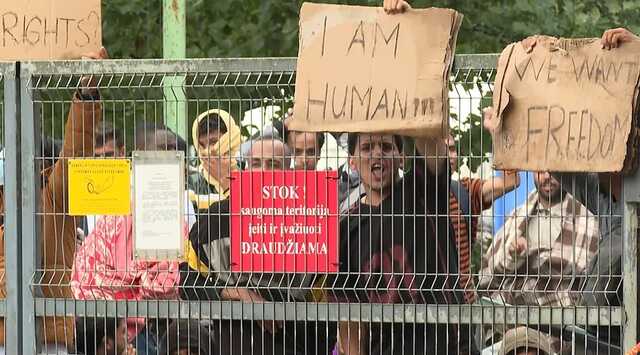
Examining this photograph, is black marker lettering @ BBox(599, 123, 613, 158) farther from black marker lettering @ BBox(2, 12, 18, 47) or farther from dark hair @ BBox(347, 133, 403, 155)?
black marker lettering @ BBox(2, 12, 18, 47)

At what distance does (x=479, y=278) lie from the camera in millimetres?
5684

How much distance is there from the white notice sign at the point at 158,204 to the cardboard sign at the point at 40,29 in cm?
67

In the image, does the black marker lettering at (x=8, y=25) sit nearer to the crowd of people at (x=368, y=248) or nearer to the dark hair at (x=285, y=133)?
the crowd of people at (x=368, y=248)

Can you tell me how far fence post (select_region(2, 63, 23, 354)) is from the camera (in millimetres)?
6004

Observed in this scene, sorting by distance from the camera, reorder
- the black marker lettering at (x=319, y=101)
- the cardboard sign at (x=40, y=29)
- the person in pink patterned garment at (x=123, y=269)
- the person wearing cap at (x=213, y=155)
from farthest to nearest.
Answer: the cardboard sign at (x=40, y=29), the person in pink patterned garment at (x=123, y=269), the person wearing cap at (x=213, y=155), the black marker lettering at (x=319, y=101)

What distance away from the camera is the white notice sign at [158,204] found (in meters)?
5.81

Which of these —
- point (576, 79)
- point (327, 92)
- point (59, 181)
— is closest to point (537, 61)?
point (576, 79)

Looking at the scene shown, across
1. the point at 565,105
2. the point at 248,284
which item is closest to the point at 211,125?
the point at 248,284

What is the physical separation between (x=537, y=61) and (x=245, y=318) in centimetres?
145

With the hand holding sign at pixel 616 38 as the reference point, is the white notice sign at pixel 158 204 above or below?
below

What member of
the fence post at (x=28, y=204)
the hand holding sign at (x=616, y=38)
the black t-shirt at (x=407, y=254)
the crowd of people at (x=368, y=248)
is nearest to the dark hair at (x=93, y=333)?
the crowd of people at (x=368, y=248)

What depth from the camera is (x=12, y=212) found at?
6.03 metres

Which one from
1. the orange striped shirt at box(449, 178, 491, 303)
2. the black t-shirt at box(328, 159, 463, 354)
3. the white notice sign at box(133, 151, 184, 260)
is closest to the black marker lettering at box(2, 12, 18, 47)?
the white notice sign at box(133, 151, 184, 260)

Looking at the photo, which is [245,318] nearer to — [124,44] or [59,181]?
[59,181]
